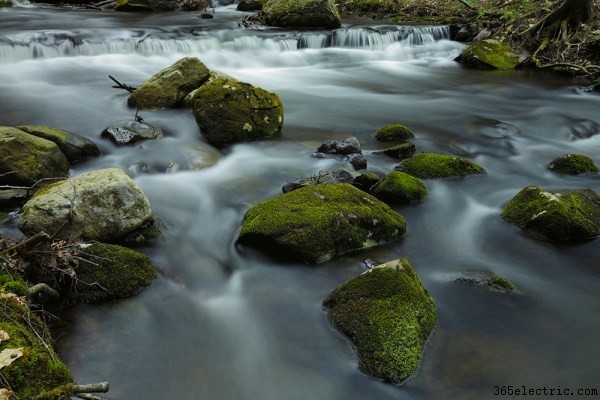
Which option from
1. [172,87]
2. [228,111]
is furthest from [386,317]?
[172,87]

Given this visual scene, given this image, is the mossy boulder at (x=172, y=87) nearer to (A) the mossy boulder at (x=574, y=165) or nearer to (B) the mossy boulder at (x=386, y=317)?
(B) the mossy boulder at (x=386, y=317)

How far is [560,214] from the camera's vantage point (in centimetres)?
538

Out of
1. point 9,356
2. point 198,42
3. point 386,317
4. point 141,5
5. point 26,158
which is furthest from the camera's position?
point 141,5

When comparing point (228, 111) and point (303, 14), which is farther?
A: point (303, 14)

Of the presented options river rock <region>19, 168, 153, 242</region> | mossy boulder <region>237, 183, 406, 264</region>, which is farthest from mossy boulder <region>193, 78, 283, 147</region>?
river rock <region>19, 168, 153, 242</region>

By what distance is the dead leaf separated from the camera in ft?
8.13

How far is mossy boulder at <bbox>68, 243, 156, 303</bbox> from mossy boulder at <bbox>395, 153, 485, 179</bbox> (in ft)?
13.2

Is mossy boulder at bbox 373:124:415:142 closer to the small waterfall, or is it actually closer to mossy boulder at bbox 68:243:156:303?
mossy boulder at bbox 68:243:156:303

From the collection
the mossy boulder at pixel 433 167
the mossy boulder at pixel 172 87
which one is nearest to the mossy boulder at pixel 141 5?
the mossy boulder at pixel 172 87

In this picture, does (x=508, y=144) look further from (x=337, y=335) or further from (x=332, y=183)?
(x=337, y=335)

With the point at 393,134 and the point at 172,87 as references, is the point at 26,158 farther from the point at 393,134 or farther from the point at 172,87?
the point at 393,134

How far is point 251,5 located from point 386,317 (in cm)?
1901

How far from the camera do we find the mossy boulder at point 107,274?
3982 millimetres

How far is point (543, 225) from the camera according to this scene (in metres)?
5.48
